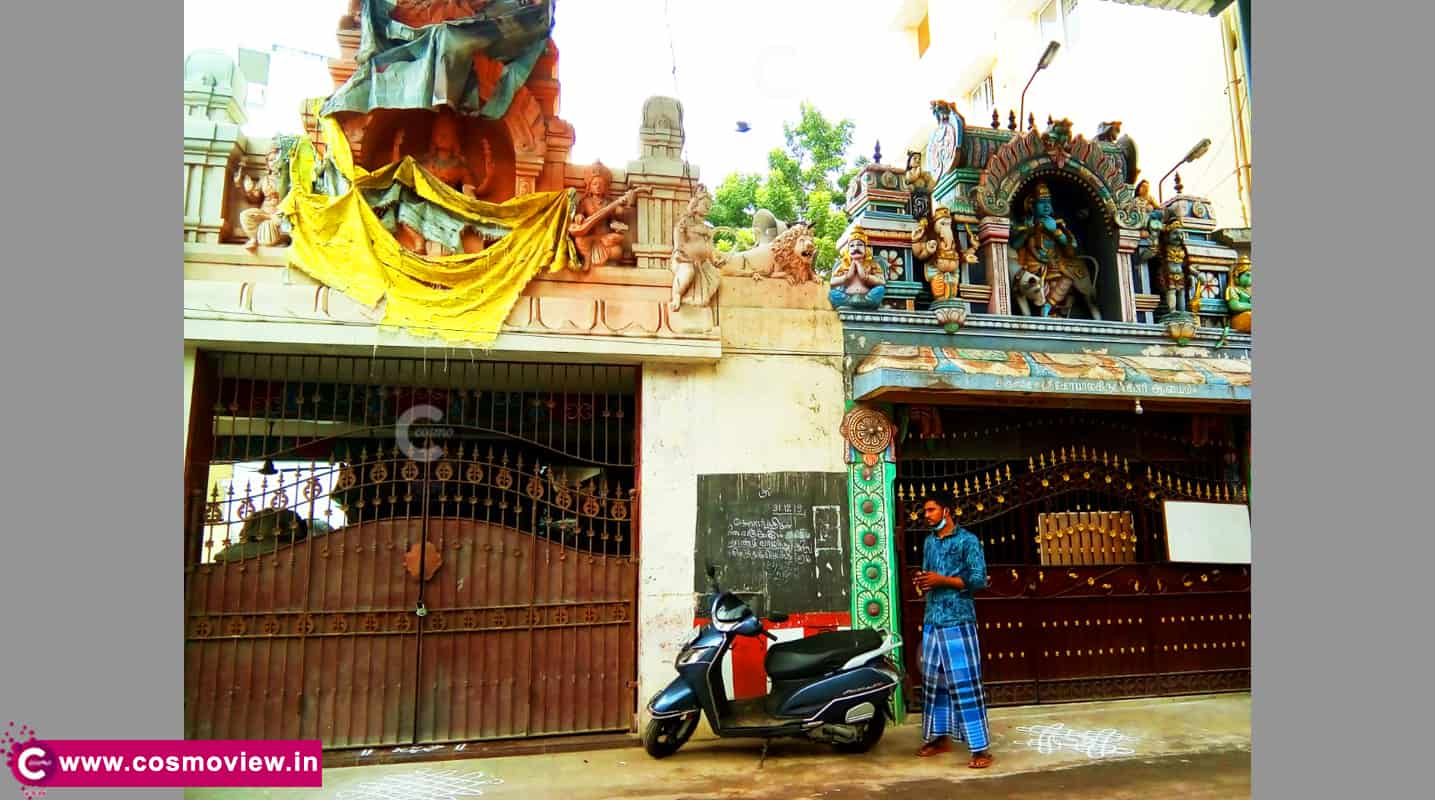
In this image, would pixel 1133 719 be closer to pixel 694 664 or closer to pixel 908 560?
pixel 908 560

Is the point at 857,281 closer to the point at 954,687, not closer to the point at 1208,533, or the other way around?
the point at 954,687

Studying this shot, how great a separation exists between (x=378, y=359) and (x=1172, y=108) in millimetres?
11419

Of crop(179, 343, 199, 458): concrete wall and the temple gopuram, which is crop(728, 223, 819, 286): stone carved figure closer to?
the temple gopuram

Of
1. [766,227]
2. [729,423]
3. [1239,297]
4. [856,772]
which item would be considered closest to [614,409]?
[729,423]

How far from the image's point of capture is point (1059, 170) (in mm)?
8852

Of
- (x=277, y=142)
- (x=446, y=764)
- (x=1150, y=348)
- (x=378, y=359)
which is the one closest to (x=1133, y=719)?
(x=1150, y=348)

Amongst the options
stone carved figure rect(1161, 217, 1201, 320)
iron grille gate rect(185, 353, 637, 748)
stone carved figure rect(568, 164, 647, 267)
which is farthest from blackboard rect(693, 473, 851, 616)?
stone carved figure rect(1161, 217, 1201, 320)

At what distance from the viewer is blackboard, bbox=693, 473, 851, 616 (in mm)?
7160

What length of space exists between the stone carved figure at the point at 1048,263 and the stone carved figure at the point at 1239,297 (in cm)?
134

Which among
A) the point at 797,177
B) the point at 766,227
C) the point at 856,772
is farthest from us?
the point at 797,177

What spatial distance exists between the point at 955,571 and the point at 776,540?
1.66m

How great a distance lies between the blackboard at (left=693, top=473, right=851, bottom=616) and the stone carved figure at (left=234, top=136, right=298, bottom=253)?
158 inches

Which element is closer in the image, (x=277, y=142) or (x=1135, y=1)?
(x=277, y=142)

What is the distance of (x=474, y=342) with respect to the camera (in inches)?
270
